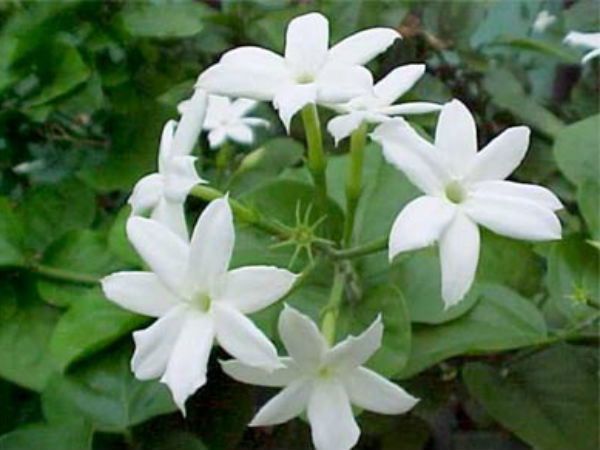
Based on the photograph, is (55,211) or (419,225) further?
(55,211)

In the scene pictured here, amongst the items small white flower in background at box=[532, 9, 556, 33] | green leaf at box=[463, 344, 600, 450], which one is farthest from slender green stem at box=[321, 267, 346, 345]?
small white flower in background at box=[532, 9, 556, 33]

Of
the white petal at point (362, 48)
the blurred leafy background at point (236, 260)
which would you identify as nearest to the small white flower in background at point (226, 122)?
the blurred leafy background at point (236, 260)

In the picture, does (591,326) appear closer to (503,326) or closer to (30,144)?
(503,326)

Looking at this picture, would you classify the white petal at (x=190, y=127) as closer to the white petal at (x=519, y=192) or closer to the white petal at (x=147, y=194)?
the white petal at (x=147, y=194)

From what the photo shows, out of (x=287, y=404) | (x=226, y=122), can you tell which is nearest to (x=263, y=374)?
(x=287, y=404)

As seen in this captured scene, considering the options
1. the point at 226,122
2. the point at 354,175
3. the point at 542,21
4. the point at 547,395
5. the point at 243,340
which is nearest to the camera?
the point at 243,340

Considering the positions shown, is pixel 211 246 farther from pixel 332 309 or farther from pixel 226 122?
pixel 226 122
